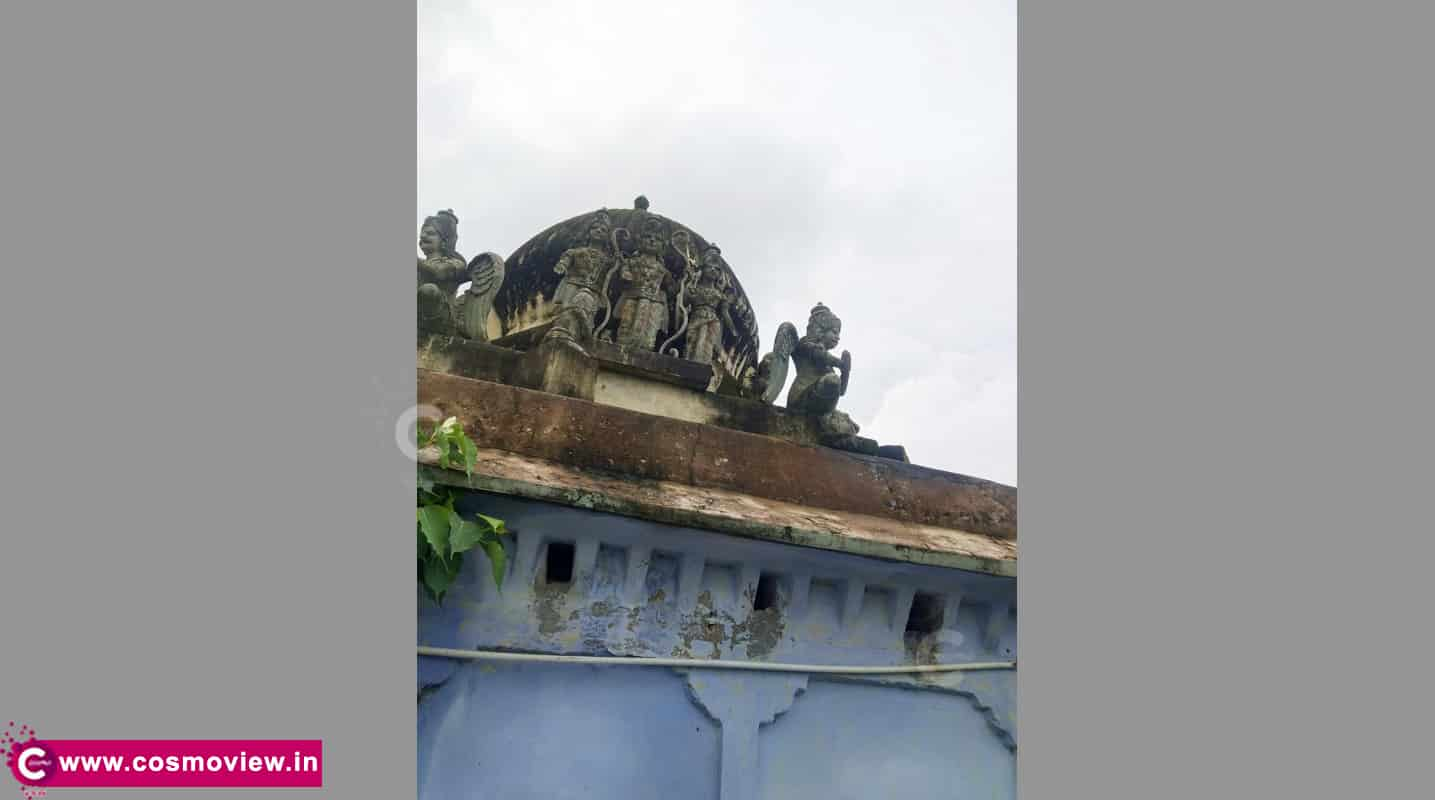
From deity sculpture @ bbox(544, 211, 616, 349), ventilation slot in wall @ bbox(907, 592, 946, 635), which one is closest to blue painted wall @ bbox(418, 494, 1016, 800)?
ventilation slot in wall @ bbox(907, 592, 946, 635)

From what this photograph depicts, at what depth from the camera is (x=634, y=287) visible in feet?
26.8

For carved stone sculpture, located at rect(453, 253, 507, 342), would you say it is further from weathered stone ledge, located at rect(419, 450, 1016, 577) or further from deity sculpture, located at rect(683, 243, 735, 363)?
weathered stone ledge, located at rect(419, 450, 1016, 577)

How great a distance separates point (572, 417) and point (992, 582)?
257 centimetres

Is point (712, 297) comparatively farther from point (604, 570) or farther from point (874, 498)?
point (604, 570)

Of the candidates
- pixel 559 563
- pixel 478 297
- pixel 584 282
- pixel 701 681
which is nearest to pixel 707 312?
pixel 584 282

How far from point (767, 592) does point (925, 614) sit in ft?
3.53

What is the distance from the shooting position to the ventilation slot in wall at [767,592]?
607 cm

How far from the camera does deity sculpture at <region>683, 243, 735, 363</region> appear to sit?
8.33 metres

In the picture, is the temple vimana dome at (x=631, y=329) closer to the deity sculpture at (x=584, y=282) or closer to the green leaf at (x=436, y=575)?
the deity sculpture at (x=584, y=282)

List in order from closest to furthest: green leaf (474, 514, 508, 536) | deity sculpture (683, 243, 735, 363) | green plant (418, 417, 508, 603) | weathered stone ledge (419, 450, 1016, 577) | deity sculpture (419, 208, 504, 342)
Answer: green plant (418, 417, 508, 603) < green leaf (474, 514, 508, 536) < weathered stone ledge (419, 450, 1016, 577) < deity sculpture (419, 208, 504, 342) < deity sculpture (683, 243, 735, 363)
